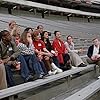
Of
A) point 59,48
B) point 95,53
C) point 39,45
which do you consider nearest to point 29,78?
point 39,45

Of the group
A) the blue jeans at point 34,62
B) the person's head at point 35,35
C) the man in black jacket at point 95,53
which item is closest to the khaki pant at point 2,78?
the blue jeans at point 34,62

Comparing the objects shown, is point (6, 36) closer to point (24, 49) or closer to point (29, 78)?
point (24, 49)

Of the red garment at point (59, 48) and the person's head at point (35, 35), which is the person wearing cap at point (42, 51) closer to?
the person's head at point (35, 35)

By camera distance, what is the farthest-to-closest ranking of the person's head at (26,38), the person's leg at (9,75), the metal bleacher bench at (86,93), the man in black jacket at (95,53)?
the man in black jacket at (95,53) → the person's head at (26,38) → the metal bleacher bench at (86,93) → the person's leg at (9,75)

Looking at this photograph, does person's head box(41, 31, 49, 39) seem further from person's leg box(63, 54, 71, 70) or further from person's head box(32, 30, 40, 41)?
person's leg box(63, 54, 71, 70)

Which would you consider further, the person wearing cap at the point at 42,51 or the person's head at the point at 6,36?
the person wearing cap at the point at 42,51

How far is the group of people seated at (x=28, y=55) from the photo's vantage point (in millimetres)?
4160

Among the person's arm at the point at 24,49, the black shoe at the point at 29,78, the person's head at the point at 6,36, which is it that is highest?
the person's head at the point at 6,36

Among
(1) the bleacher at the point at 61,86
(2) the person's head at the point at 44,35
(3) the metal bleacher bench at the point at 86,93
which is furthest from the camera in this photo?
(2) the person's head at the point at 44,35

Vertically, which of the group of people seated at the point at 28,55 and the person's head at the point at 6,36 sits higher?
the person's head at the point at 6,36

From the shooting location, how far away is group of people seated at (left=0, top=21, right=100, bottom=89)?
416 cm

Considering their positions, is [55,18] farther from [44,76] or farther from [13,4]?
[44,76]

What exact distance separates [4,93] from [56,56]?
241cm

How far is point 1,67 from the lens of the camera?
3.75 meters
